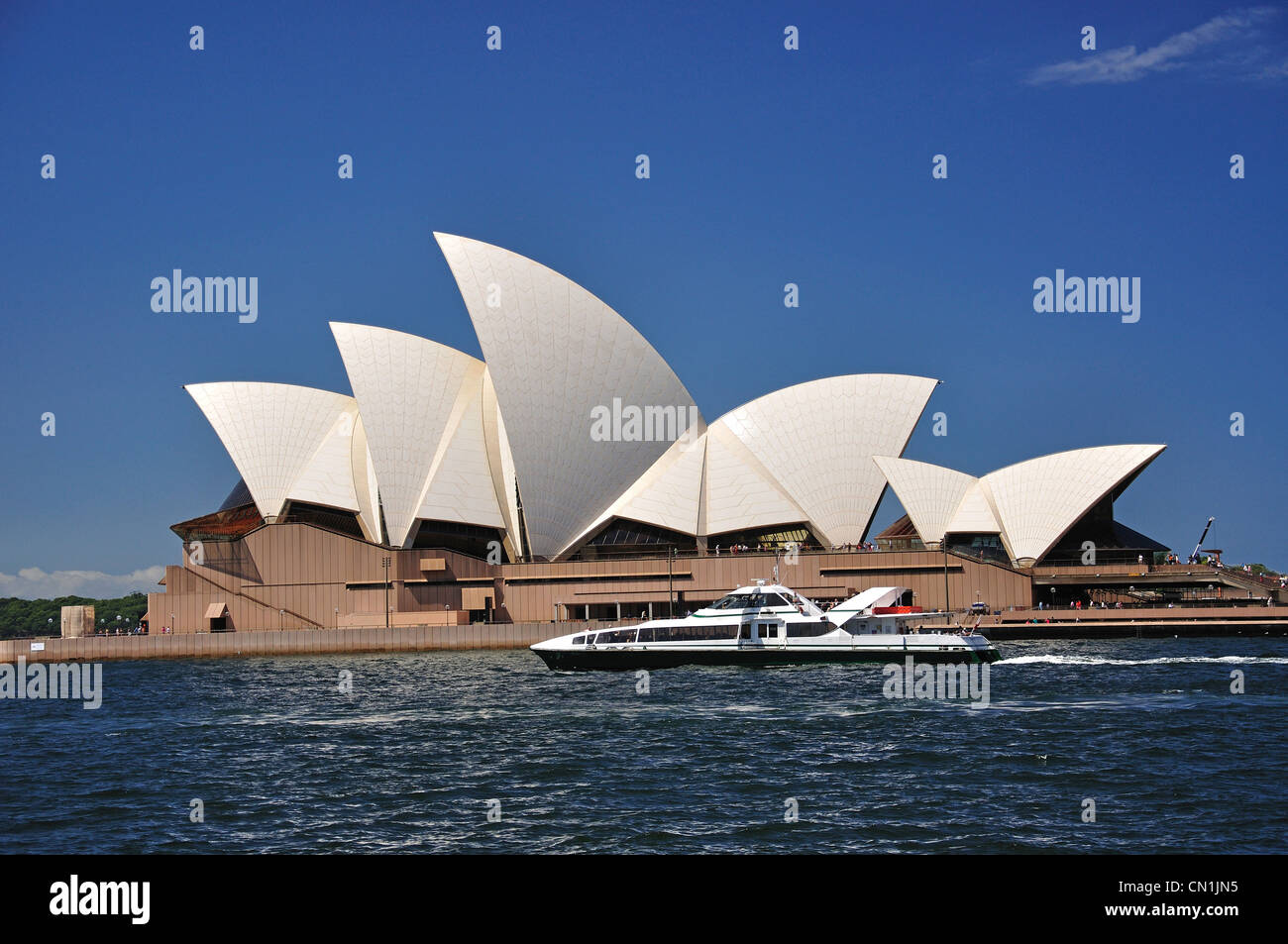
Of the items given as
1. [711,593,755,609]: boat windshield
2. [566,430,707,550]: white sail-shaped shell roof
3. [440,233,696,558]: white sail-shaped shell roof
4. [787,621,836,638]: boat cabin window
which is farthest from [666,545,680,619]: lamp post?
[787,621,836,638]: boat cabin window

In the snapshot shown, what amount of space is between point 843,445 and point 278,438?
3128cm

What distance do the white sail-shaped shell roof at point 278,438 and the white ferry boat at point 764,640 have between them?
28.4 m

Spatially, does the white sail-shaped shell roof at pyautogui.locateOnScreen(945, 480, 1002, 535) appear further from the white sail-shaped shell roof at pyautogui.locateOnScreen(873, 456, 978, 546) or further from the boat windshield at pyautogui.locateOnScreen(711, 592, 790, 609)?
the boat windshield at pyautogui.locateOnScreen(711, 592, 790, 609)

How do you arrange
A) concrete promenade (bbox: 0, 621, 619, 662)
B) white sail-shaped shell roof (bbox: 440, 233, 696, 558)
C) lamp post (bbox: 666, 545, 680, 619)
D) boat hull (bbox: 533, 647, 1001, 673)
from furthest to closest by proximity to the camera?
lamp post (bbox: 666, 545, 680, 619) → white sail-shaped shell roof (bbox: 440, 233, 696, 558) → concrete promenade (bbox: 0, 621, 619, 662) → boat hull (bbox: 533, 647, 1001, 673)

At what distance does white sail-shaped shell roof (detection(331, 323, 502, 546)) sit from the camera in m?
61.3

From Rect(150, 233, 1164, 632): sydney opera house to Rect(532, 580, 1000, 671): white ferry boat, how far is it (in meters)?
20.2

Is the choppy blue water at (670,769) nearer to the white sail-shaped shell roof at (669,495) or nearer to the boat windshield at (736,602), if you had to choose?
the boat windshield at (736,602)

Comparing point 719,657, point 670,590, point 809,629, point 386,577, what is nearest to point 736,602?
point 719,657

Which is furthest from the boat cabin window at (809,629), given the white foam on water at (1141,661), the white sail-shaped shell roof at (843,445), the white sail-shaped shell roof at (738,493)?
the white sail-shaped shell roof at (843,445)

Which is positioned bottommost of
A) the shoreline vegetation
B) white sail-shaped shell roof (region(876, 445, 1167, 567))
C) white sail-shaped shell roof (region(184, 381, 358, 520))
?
the shoreline vegetation

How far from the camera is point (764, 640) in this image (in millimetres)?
39000

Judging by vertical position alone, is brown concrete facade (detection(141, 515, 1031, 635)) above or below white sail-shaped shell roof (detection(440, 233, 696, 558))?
below

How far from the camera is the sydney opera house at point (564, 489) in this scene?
2359 inches
